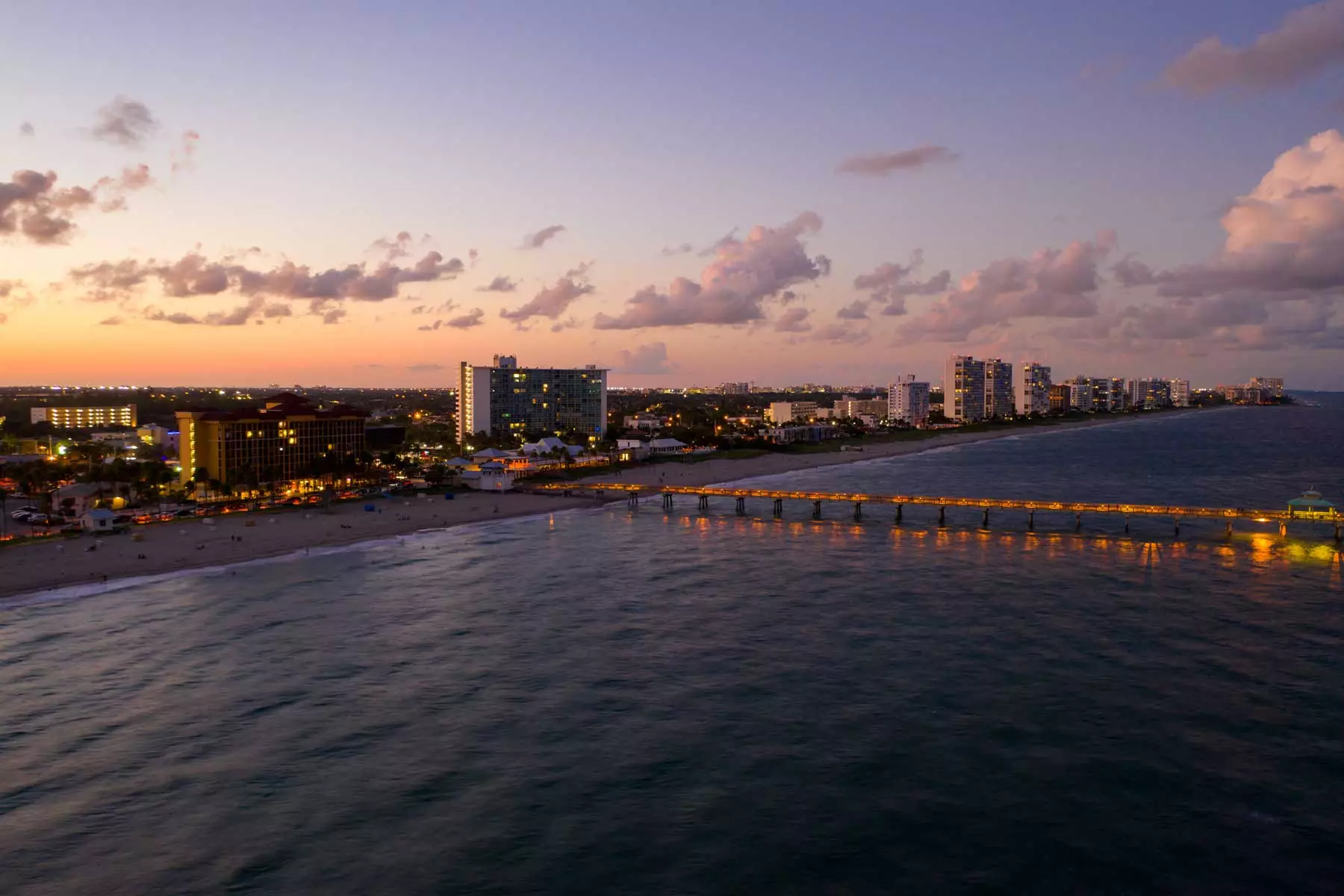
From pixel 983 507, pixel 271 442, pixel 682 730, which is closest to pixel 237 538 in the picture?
pixel 271 442

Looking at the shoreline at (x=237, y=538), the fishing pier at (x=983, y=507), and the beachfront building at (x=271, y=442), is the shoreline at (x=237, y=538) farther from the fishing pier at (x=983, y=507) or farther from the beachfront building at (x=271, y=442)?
the beachfront building at (x=271, y=442)

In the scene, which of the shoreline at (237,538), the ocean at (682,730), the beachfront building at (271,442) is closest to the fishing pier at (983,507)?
the shoreline at (237,538)

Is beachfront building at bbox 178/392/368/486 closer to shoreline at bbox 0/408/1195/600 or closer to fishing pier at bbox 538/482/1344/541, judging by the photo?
shoreline at bbox 0/408/1195/600

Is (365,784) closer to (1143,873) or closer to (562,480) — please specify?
(1143,873)

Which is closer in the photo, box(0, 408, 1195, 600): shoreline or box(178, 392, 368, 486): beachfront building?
box(0, 408, 1195, 600): shoreline

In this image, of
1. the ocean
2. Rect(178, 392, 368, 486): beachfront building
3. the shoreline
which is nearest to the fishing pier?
the shoreline

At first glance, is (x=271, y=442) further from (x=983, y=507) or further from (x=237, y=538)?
(x=983, y=507)
